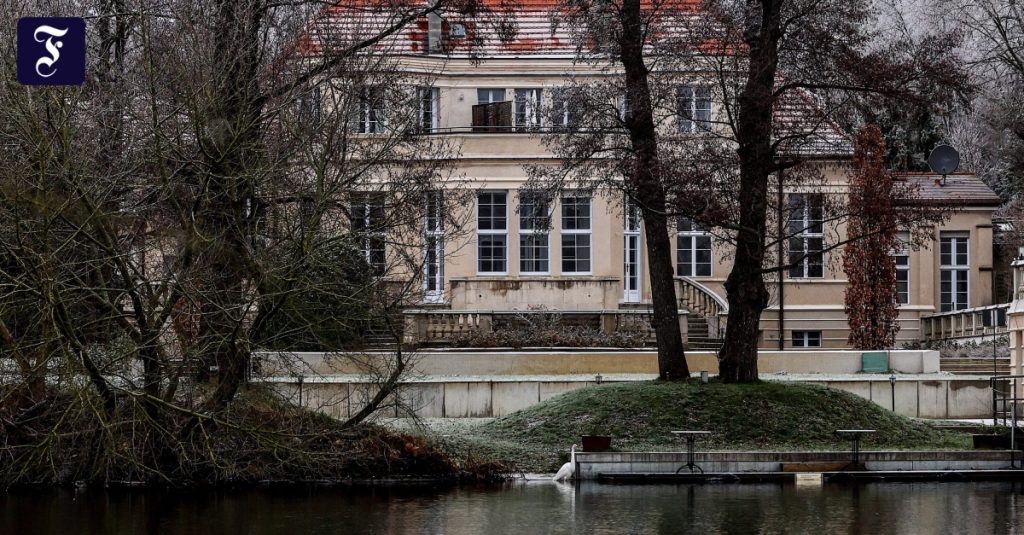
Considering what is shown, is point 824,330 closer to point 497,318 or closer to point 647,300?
point 647,300

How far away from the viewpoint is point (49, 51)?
21.2 meters

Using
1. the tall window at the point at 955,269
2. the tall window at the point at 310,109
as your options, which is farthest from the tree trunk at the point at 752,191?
the tall window at the point at 955,269

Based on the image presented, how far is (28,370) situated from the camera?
2056 centimetres

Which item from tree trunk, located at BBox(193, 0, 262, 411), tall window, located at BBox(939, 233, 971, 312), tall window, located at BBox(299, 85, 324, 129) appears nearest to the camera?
tree trunk, located at BBox(193, 0, 262, 411)

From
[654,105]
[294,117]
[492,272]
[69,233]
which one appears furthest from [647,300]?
[69,233]

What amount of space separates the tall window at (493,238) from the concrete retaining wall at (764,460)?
2117 centimetres

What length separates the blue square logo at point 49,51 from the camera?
19781 mm

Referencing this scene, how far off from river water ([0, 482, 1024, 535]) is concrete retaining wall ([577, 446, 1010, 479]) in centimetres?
61

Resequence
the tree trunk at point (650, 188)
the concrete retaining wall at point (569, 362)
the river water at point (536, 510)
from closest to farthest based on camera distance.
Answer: the river water at point (536, 510) < the tree trunk at point (650, 188) < the concrete retaining wall at point (569, 362)

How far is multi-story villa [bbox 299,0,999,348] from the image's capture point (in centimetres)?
4362

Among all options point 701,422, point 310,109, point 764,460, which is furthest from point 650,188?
point 310,109

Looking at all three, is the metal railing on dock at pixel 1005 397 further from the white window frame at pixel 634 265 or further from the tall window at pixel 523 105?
the tall window at pixel 523 105

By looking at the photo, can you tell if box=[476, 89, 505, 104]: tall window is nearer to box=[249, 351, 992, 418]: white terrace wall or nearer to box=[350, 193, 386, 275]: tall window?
box=[249, 351, 992, 418]: white terrace wall

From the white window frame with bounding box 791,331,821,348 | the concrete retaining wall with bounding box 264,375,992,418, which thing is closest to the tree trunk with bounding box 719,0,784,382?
the concrete retaining wall with bounding box 264,375,992,418
